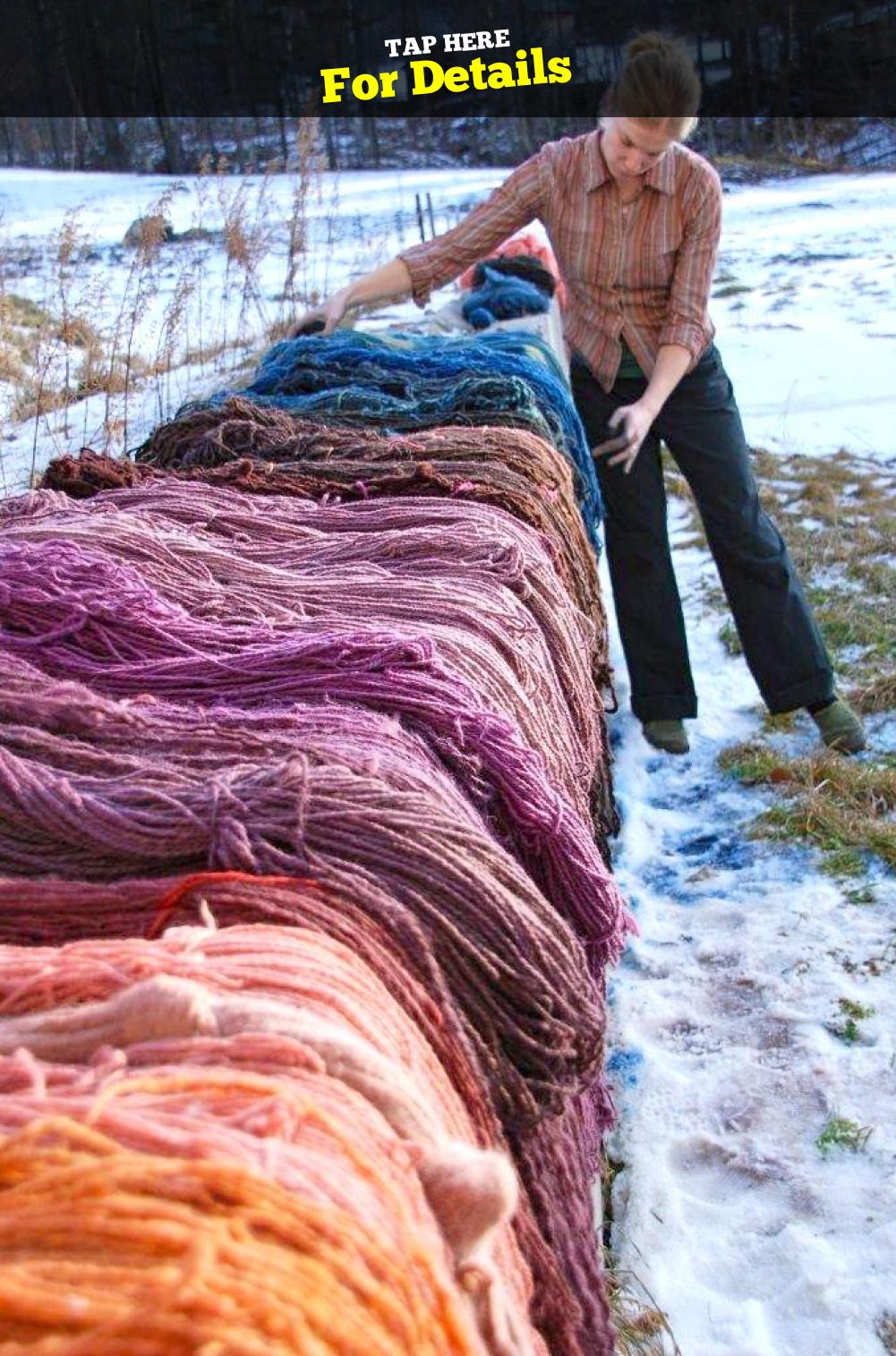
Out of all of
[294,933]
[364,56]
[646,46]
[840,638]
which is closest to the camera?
[294,933]

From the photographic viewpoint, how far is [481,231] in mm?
3201

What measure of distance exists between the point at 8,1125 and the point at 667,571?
3.09 meters

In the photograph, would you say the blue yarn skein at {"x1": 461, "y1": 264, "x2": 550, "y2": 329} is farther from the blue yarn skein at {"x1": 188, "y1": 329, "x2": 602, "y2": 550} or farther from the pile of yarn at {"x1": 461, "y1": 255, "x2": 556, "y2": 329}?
the blue yarn skein at {"x1": 188, "y1": 329, "x2": 602, "y2": 550}

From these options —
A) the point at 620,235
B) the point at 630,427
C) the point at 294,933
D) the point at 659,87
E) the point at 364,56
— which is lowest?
the point at 294,933

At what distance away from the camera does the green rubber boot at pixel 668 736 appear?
3662 millimetres

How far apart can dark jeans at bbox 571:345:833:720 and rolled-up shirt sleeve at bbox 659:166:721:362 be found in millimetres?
198

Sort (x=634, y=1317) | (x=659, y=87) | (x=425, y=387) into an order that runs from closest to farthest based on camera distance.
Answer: (x=634, y=1317) < (x=659, y=87) < (x=425, y=387)

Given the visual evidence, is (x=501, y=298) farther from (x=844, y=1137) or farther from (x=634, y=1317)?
(x=634, y=1317)

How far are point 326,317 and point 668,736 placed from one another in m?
1.50

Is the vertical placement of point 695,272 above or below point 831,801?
above

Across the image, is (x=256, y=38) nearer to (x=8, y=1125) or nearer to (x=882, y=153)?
(x=882, y=153)

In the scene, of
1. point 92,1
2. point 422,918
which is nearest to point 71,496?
point 422,918

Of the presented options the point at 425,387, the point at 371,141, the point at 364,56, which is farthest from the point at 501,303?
the point at 371,141

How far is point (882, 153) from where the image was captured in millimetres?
14891
